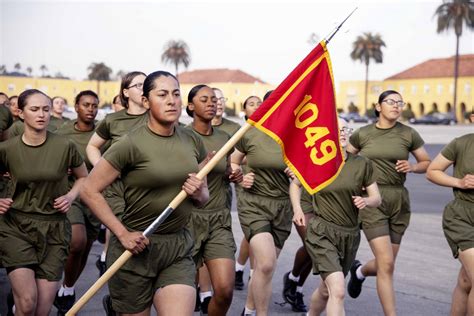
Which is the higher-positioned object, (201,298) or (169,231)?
(169,231)

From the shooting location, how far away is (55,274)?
645cm

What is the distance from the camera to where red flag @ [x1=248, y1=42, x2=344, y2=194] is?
537 cm

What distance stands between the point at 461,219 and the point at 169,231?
288 centimetres

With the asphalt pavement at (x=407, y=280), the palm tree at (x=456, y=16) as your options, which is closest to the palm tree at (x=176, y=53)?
the palm tree at (x=456, y=16)

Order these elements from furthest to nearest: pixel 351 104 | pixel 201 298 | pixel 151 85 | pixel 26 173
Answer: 1. pixel 351 104
2. pixel 201 298
3. pixel 26 173
4. pixel 151 85

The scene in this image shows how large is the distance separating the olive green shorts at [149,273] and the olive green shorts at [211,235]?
1671 mm

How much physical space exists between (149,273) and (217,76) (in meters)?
140

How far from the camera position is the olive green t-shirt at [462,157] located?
699 cm

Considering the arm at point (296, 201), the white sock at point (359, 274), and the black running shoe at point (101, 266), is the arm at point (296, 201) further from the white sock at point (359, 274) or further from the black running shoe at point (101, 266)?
the black running shoe at point (101, 266)

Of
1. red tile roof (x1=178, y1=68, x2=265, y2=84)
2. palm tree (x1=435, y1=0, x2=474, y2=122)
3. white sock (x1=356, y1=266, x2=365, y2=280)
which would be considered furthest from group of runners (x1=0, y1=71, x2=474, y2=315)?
red tile roof (x1=178, y1=68, x2=265, y2=84)

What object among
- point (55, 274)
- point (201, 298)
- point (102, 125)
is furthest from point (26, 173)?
point (201, 298)

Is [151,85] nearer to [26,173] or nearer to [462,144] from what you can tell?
[26,173]

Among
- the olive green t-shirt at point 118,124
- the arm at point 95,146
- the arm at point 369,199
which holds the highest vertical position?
the olive green t-shirt at point 118,124

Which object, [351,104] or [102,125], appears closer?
[102,125]
